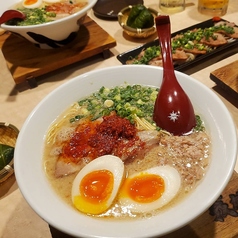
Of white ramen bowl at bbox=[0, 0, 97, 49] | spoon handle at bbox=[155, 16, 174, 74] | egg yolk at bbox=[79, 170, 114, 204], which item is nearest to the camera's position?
egg yolk at bbox=[79, 170, 114, 204]

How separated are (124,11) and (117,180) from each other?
138 cm

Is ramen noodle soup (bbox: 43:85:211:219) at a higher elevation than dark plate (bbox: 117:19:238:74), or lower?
higher

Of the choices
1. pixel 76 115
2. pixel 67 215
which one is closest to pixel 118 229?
pixel 67 215

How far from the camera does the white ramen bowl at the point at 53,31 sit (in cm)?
148

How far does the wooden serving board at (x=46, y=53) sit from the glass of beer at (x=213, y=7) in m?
0.71

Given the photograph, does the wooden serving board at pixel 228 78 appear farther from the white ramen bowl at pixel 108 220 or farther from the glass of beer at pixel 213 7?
the glass of beer at pixel 213 7

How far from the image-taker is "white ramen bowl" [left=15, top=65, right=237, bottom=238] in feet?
2.37

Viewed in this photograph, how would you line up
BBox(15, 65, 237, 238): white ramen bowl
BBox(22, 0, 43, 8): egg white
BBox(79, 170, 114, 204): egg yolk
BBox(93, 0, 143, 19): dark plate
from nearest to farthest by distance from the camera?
BBox(15, 65, 237, 238): white ramen bowl → BBox(79, 170, 114, 204): egg yolk → BBox(22, 0, 43, 8): egg white → BBox(93, 0, 143, 19): dark plate

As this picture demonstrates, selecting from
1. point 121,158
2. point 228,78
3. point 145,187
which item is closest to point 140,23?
point 228,78

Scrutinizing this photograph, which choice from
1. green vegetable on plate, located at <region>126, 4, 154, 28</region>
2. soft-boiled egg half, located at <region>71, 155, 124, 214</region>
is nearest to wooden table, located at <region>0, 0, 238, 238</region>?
green vegetable on plate, located at <region>126, 4, 154, 28</region>

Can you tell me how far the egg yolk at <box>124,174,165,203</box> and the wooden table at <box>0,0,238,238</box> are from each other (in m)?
0.18

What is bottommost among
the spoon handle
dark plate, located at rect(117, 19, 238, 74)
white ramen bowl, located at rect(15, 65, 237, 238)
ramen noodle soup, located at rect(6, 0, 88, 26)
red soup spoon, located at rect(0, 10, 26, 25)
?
dark plate, located at rect(117, 19, 238, 74)

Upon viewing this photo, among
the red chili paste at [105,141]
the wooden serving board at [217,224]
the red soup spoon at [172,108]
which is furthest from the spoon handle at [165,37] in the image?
the wooden serving board at [217,224]

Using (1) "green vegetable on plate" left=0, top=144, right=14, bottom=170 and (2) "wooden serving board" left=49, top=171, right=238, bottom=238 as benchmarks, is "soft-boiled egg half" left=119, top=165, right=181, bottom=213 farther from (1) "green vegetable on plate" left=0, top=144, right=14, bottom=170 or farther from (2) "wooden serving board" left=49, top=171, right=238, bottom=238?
(1) "green vegetable on plate" left=0, top=144, right=14, bottom=170
